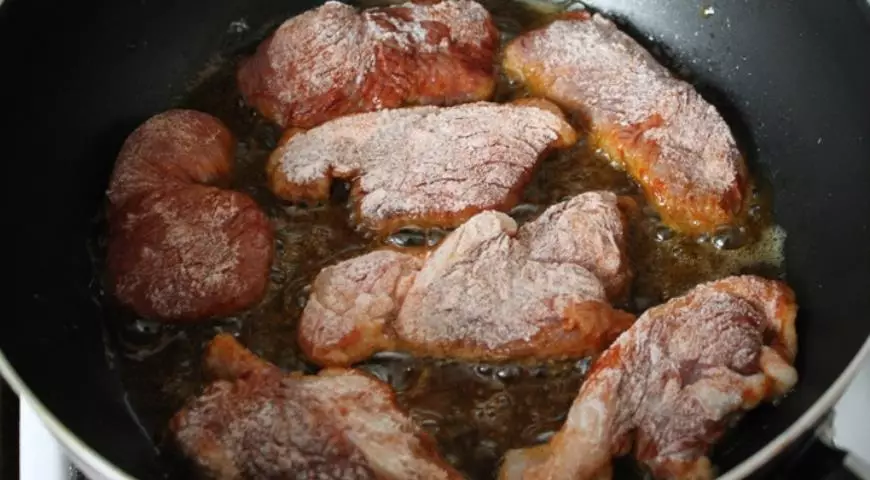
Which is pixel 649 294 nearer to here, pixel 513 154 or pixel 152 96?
pixel 513 154

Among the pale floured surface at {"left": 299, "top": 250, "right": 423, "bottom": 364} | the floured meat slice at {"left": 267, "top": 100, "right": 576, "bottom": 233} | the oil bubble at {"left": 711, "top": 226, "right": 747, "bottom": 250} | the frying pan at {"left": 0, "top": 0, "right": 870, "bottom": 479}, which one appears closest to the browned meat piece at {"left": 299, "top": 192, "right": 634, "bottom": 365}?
the pale floured surface at {"left": 299, "top": 250, "right": 423, "bottom": 364}

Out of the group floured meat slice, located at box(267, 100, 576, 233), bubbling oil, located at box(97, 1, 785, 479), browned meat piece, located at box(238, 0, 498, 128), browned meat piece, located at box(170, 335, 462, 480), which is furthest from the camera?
browned meat piece, located at box(238, 0, 498, 128)

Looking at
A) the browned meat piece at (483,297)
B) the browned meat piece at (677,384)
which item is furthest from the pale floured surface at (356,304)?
the browned meat piece at (677,384)

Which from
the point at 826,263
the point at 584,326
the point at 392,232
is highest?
the point at 826,263

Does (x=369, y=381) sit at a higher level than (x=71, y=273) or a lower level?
higher

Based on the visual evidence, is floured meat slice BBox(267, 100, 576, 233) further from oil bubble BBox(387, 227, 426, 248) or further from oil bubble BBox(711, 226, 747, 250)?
oil bubble BBox(711, 226, 747, 250)

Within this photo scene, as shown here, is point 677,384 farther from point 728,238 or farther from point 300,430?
point 300,430

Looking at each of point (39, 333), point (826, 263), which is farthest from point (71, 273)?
point (826, 263)

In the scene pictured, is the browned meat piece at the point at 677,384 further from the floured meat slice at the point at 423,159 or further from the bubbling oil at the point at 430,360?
the floured meat slice at the point at 423,159
